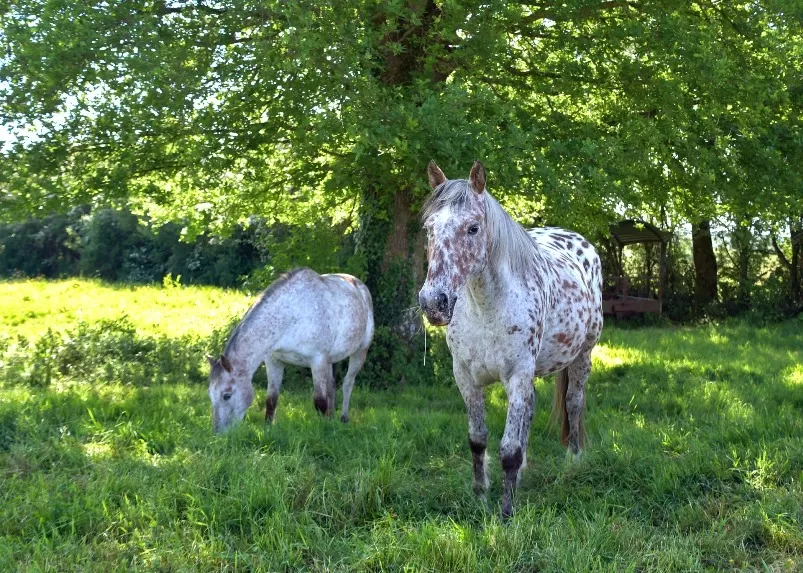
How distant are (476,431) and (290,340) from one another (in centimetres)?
285

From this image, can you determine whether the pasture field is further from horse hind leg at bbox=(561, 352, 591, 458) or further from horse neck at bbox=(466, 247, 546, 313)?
horse neck at bbox=(466, 247, 546, 313)

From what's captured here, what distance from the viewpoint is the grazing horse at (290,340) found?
6.50m

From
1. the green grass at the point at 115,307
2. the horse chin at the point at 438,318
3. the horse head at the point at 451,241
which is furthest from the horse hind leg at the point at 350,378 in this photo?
the green grass at the point at 115,307

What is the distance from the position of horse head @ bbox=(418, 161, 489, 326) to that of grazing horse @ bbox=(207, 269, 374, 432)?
10.0 feet

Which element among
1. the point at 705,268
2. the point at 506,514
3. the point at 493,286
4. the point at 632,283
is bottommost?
the point at 506,514

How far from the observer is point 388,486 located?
4.44 metres

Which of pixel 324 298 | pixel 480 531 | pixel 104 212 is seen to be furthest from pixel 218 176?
pixel 104 212

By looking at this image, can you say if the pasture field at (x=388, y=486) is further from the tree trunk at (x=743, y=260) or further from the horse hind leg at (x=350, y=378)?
the tree trunk at (x=743, y=260)

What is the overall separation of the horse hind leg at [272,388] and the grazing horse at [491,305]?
2742mm

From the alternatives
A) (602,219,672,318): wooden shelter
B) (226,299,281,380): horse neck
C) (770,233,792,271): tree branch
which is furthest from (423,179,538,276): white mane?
(770,233,792,271): tree branch

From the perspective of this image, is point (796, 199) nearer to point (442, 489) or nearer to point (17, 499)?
point (442, 489)

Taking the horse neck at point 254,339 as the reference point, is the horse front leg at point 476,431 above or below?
below

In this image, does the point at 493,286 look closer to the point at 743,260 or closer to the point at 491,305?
the point at 491,305

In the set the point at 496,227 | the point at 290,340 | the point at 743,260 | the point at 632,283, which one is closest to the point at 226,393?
the point at 290,340
